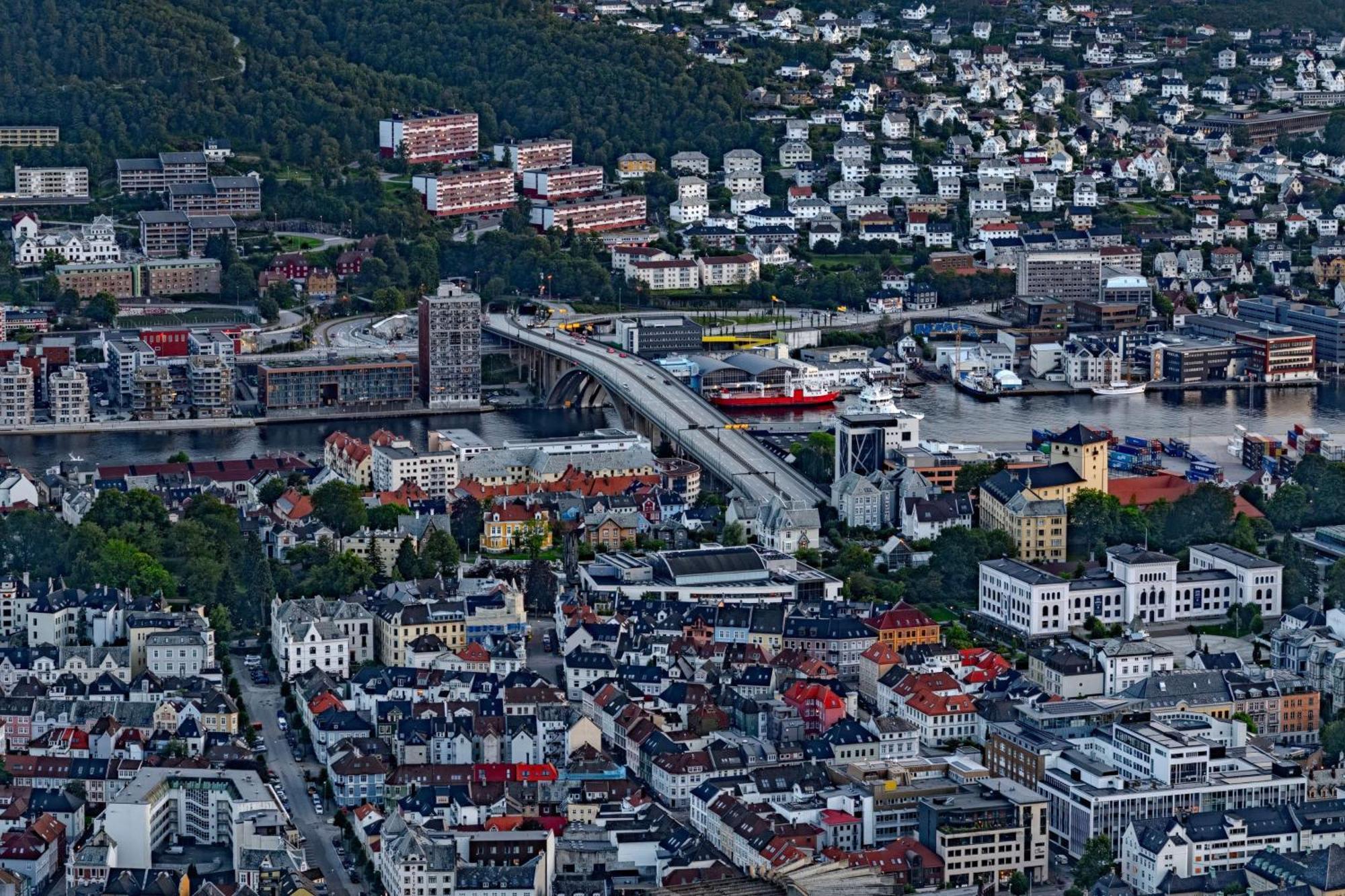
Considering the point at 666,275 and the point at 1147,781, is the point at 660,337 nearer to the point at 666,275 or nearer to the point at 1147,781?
the point at 666,275

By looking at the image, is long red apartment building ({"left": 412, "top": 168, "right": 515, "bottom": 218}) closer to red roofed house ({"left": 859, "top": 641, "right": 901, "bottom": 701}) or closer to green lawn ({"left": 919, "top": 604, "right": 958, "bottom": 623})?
green lawn ({"left": 919, "top": 604, "right": 958, "bottom": 623})

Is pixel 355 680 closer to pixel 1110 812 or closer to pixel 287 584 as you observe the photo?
pixel 287 584

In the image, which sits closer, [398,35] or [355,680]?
[355,680]

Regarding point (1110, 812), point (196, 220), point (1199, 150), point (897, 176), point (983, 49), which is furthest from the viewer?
point (983, 49)

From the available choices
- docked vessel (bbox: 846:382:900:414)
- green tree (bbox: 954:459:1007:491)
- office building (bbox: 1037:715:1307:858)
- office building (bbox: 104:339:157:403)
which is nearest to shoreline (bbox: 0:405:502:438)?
office building (bbox: 104:339:157:403)

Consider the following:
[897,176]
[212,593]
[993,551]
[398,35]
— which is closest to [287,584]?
[212,593]

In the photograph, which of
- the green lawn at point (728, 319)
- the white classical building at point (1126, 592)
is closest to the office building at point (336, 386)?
the green lawn at point (728, 319)

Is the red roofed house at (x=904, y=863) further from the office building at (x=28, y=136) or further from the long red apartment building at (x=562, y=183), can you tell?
the office building at (x=28, y=136)
